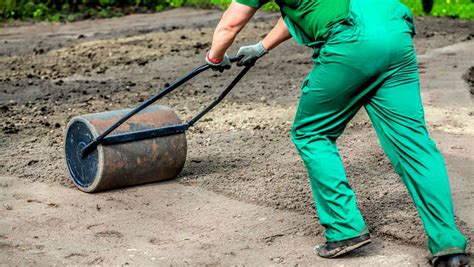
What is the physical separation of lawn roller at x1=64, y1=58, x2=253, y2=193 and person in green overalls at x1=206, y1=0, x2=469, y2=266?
1361 mm

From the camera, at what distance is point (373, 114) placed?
503cm

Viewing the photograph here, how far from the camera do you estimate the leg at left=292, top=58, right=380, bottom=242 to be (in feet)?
16.2

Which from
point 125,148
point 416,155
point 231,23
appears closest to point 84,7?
point 125,148

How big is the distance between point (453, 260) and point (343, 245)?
56 cm

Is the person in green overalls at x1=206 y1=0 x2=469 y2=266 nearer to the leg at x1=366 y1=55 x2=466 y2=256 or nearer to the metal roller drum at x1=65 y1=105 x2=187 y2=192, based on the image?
the leg at x1=366 y1=55 x2=466 y2=256

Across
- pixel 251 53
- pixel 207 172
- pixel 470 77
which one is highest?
pixel 251 53

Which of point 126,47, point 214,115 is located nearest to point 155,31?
point 126,47

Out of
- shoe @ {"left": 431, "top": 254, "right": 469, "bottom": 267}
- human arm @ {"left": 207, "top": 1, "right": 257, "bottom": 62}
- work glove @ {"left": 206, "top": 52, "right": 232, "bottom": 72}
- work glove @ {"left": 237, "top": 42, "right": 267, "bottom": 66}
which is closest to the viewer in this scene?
shoe @ {"left": 431, "top": 254, "right": 469, "bottom": 267}

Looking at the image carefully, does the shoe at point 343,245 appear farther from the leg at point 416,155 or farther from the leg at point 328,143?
the leg at point 416,155

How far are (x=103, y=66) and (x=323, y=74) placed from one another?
6.81 meters

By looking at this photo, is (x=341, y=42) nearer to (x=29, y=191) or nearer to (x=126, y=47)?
(x=29, y=191)

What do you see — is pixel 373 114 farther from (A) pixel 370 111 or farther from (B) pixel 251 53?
(B) pixel 251 53

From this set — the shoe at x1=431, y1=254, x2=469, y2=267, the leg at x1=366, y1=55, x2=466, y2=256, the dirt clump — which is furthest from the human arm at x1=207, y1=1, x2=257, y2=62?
the dirt clump

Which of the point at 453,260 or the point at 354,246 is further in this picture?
the point at 354,246
